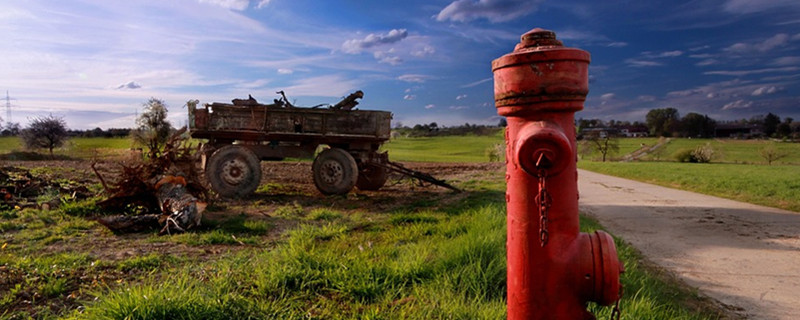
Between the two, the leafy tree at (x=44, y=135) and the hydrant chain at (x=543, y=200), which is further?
the leafy tree at (x=44, y=135)

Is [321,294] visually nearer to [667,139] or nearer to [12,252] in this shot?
[12,252]

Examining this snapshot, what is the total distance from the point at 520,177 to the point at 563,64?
501 mm

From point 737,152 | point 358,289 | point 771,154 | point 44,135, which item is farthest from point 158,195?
point 737,152

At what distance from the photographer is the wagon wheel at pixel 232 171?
970cm

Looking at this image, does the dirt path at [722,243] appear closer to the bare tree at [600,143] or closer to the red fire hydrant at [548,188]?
the red fire hydrant at [548,188]

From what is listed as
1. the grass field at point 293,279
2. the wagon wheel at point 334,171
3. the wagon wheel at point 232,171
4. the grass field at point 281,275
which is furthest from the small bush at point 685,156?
the wagon wheel at point 232,171

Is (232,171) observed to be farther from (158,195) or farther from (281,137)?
(158,195)

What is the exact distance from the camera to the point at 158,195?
7551 mm

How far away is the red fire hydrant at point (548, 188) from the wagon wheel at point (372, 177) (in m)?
9.81

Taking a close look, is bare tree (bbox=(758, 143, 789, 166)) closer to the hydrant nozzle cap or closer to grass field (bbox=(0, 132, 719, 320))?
grass field (bbox=(0, 132, 719, 320))

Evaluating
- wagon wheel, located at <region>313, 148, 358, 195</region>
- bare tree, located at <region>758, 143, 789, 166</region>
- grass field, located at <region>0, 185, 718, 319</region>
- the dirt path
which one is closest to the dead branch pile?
grass field, located at <region>0, 185, 718, 319</region>

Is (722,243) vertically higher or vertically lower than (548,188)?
lower

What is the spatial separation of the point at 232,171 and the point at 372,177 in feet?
12.1

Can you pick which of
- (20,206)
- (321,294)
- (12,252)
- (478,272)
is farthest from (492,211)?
(20,206)
